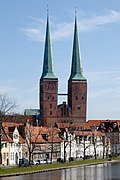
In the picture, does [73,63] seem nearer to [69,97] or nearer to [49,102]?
[69,97]

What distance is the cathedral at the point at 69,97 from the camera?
191m

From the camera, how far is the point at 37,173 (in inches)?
3150

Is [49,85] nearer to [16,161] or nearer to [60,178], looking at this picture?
[16,161]

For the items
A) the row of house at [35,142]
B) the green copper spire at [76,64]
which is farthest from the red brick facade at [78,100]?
the row of house at [35,142]

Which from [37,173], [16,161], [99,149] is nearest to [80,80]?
[99,149]

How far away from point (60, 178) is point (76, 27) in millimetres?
122229

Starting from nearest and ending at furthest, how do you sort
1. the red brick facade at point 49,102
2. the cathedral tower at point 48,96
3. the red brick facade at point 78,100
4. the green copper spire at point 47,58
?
the green copper spire at point 47,58 → the cathedral tower at point 48,96 → the red brick facade at point 49,102 → the red brick facade at point 78,100

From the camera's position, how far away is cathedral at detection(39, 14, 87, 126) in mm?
191375

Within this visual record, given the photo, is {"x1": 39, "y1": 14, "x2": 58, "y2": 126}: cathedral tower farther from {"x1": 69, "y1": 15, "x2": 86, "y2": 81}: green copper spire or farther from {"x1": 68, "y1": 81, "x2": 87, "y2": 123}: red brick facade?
{"x1": 69, "y1": 15, "x2": 86, "y2": 81}: green copper spire

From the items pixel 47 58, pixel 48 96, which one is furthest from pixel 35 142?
pixel 48 96

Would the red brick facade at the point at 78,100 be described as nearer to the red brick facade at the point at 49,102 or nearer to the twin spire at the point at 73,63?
the twin spire at the point at 73,63

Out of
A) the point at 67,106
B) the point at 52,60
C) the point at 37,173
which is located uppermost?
the point at 52,60

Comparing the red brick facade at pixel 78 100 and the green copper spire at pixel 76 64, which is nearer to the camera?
the green copper spire at pixel 76 64

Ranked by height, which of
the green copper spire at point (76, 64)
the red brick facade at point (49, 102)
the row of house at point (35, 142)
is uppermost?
the green copper spire at point (76, 64)
